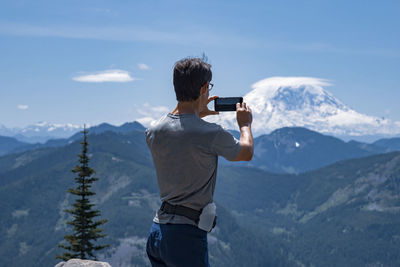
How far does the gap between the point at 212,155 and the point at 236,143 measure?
0.39 meters

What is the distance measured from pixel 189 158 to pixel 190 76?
3.55ft

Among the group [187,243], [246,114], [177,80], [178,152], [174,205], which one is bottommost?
[187,243]

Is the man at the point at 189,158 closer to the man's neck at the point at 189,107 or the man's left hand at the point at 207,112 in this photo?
the man's neck at the point at 189,107

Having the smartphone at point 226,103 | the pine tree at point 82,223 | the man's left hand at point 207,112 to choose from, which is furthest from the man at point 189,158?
the pine tree at point 82,223

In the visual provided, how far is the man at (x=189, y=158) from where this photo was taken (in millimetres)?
5566

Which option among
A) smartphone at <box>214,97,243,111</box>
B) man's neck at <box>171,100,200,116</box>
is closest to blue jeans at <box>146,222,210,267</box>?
man's neck at <box>171,100,200,116</box>

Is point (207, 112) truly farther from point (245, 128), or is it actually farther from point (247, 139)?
point (247, 139)

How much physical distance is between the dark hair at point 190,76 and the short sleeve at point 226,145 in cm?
74

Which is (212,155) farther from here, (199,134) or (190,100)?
(190,100)

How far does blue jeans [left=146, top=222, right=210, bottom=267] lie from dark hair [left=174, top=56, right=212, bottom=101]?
178cm

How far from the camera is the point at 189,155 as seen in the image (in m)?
5.64

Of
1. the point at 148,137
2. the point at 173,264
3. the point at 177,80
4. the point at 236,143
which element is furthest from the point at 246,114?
the point at 173,264

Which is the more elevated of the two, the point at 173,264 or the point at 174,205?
the point at 174,205

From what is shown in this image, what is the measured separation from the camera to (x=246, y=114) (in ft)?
19.4
